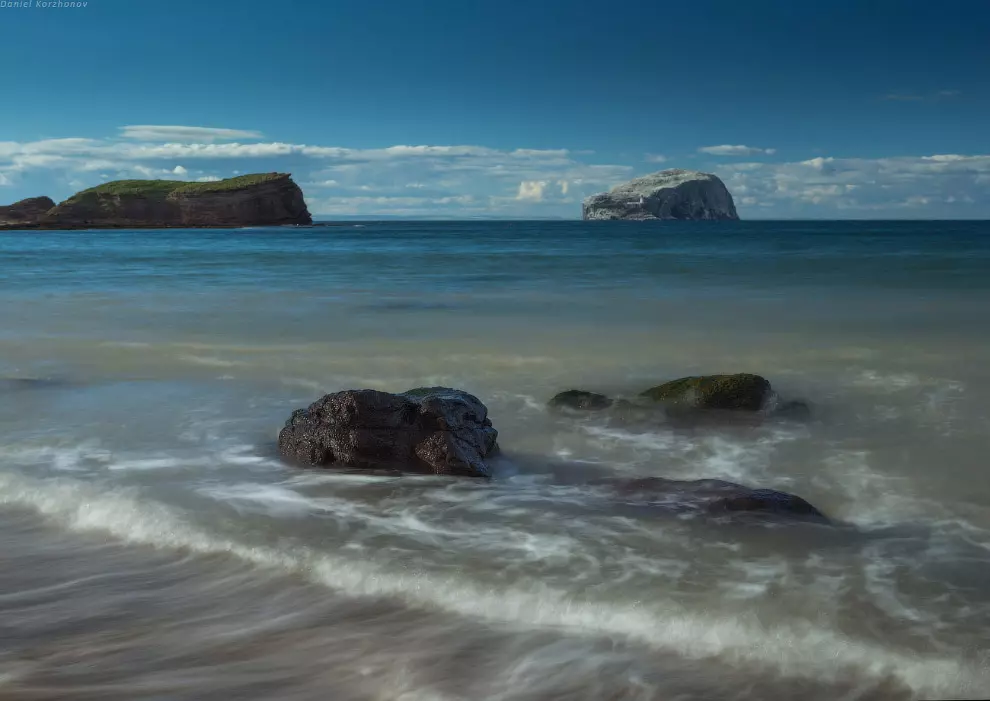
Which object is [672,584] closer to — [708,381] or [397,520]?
[397,520]

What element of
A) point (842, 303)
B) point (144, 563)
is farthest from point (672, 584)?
point (842, 303)

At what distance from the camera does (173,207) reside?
368 ft

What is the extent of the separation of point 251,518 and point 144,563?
781 millimetres

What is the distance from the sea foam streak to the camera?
345 centimetres

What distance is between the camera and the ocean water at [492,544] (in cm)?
341

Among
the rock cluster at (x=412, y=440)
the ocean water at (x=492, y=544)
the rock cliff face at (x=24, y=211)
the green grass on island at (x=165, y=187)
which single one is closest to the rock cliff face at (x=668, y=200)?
the green grass on island at (x=165, y=187)

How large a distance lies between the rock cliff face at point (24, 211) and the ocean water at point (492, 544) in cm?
11131

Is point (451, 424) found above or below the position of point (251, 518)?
above

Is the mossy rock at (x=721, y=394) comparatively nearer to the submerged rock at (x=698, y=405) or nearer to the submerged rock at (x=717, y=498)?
the submerged rock at (x=698, y=405)

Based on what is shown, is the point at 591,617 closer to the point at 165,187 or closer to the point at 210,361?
the point at 210,361

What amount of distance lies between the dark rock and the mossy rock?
0.51 meters

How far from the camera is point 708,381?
8.00 metres

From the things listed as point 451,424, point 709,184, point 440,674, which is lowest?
point 440,674

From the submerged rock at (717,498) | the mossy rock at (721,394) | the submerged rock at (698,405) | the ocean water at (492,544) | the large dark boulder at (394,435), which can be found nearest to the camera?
the ocean water at (492,544)
